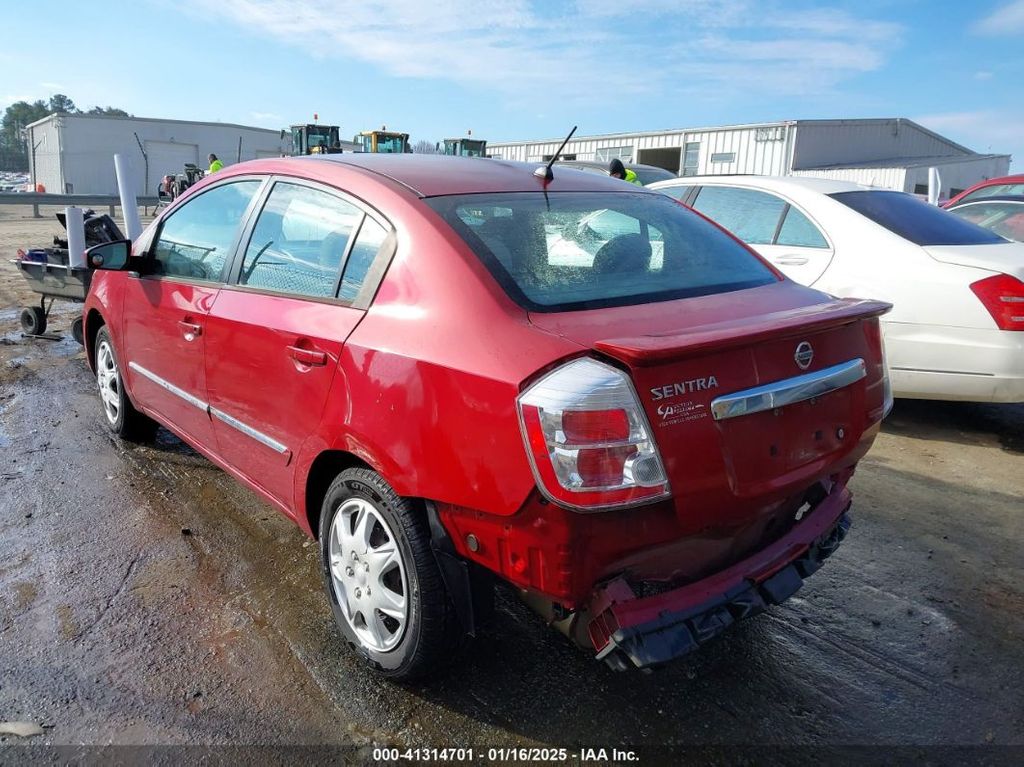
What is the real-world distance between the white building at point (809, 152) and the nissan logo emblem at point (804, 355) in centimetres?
1938

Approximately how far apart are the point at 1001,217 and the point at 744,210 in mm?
4105

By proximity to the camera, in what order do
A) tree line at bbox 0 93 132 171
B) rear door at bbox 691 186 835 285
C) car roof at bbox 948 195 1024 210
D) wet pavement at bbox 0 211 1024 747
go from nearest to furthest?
1. wet pavement at bbox 0 211 1024 747
2. rear door at bbox 691 186 835 285
3. car roof at bbox 948 195 1024 210
4. tree line at bbox 0 93 132 171

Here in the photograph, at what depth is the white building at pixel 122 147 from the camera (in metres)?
36.0

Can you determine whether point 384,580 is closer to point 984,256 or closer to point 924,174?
point 984,256

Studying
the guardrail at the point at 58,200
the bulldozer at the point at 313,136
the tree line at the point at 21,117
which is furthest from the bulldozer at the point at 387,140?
the tree line at the point at 21,117

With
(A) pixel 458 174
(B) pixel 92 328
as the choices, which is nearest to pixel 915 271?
(A) pixel 458 174

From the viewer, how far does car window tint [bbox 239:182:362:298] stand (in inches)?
106

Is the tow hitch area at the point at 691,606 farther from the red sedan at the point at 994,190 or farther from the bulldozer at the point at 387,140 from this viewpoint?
the bulldozer at the point at 387,140

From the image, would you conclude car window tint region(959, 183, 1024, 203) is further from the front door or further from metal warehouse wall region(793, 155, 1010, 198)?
metal warehouse wall region(793, 155, 1010, 198)

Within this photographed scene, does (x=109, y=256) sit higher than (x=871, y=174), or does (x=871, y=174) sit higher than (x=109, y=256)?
(x=871, y=174)

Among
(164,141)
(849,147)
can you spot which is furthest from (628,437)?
(164,141)

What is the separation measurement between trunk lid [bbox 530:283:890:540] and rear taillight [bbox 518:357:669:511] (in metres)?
0.05

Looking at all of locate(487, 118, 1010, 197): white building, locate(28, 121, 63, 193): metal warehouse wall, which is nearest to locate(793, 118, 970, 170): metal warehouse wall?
locate(487, 118, 1010, 197): white building

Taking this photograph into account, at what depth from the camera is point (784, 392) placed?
2111mm
